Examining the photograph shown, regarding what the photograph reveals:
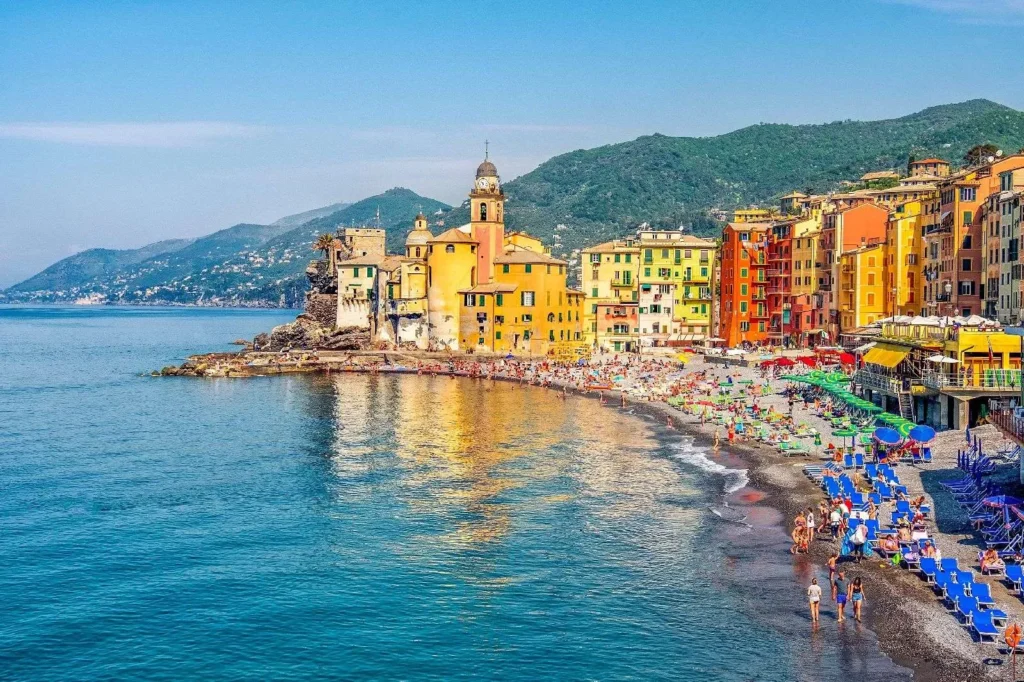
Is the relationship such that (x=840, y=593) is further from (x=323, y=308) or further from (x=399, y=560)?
(x=323, y=308)

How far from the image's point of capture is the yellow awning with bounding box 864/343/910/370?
60094mm

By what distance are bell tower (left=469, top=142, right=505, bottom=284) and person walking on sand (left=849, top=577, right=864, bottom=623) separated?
8518 cm

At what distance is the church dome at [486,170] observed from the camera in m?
117

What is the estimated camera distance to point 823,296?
103 meters

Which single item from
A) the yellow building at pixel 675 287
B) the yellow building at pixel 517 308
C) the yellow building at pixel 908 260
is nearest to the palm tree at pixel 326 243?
the yellow building at pixel 517 308

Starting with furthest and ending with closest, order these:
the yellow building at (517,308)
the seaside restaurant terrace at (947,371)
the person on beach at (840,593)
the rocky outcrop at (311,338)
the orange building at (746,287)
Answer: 1. the rocky outcrop at (311,338)
2. the yellow building at (517,308)
3. the orange building at (746,287)
4. the seaside restaurant terrace at (947,371)
5. the person on beach at (840,593)

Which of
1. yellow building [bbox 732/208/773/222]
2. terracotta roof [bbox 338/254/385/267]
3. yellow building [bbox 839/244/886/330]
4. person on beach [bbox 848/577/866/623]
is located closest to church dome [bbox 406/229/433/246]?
terracotta roof [bbox 338/254/385/267]

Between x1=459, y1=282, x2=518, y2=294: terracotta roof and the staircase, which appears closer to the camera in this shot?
the staircase

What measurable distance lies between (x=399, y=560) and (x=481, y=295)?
7538 centimetres

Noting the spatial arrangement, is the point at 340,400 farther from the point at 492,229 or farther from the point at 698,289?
the point at 698,289

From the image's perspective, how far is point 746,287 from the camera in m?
112

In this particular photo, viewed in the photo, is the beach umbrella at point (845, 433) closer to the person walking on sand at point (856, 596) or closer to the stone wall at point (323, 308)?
the person walking on sand at point (856, 596)

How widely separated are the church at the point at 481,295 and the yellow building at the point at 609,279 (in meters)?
3.34

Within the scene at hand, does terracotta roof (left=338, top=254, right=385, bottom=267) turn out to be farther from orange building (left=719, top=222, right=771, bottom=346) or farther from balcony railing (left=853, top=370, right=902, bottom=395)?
balcony railing (left=853, top=370, right=902, bottom=395)
